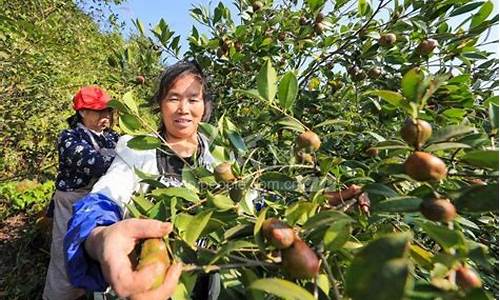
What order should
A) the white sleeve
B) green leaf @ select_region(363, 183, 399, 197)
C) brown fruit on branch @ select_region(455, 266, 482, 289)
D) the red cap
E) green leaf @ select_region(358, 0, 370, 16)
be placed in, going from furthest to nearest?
the red cap
green leaf @ select_region(358, 0, 370, 16)
the white sleeve
green leaf @ select_region(363, 183, 399, 197)
brown fruit on branch @ select_region(455, 266, 482, 289)

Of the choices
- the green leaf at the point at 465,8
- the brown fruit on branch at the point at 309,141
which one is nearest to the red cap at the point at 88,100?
the green leaf at the point at 465,8

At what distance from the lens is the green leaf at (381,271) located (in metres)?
0.28

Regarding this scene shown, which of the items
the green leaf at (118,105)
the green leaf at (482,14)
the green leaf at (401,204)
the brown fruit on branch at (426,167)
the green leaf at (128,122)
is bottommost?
the green leaf at (401,204)

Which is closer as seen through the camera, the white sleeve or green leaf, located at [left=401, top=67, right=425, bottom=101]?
green leaf, located at [left=401, top=67, right=425, bottom=101]

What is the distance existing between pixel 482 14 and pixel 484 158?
816 millimetres

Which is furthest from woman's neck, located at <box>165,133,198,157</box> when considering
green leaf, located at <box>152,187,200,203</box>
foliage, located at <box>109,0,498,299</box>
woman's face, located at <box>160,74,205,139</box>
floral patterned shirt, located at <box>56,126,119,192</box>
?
floral patterned shirt, located at <box>56,126,119,192</box>

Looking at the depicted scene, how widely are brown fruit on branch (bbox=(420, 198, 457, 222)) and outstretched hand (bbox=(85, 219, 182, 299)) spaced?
286 mm

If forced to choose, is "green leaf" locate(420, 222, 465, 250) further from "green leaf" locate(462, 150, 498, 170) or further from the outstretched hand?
the outstretched hand

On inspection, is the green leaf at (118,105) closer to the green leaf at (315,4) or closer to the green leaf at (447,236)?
the green leaf at (447,236)

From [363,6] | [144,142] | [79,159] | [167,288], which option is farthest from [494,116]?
[79,159]

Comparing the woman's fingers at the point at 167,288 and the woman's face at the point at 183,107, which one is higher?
the woman's face at the point at 183,107

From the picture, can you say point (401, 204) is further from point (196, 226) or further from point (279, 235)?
point (196, 226)

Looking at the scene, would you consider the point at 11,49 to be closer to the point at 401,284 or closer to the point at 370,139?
the point at 370,139

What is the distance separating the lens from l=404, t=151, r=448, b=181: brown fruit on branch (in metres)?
0.42
